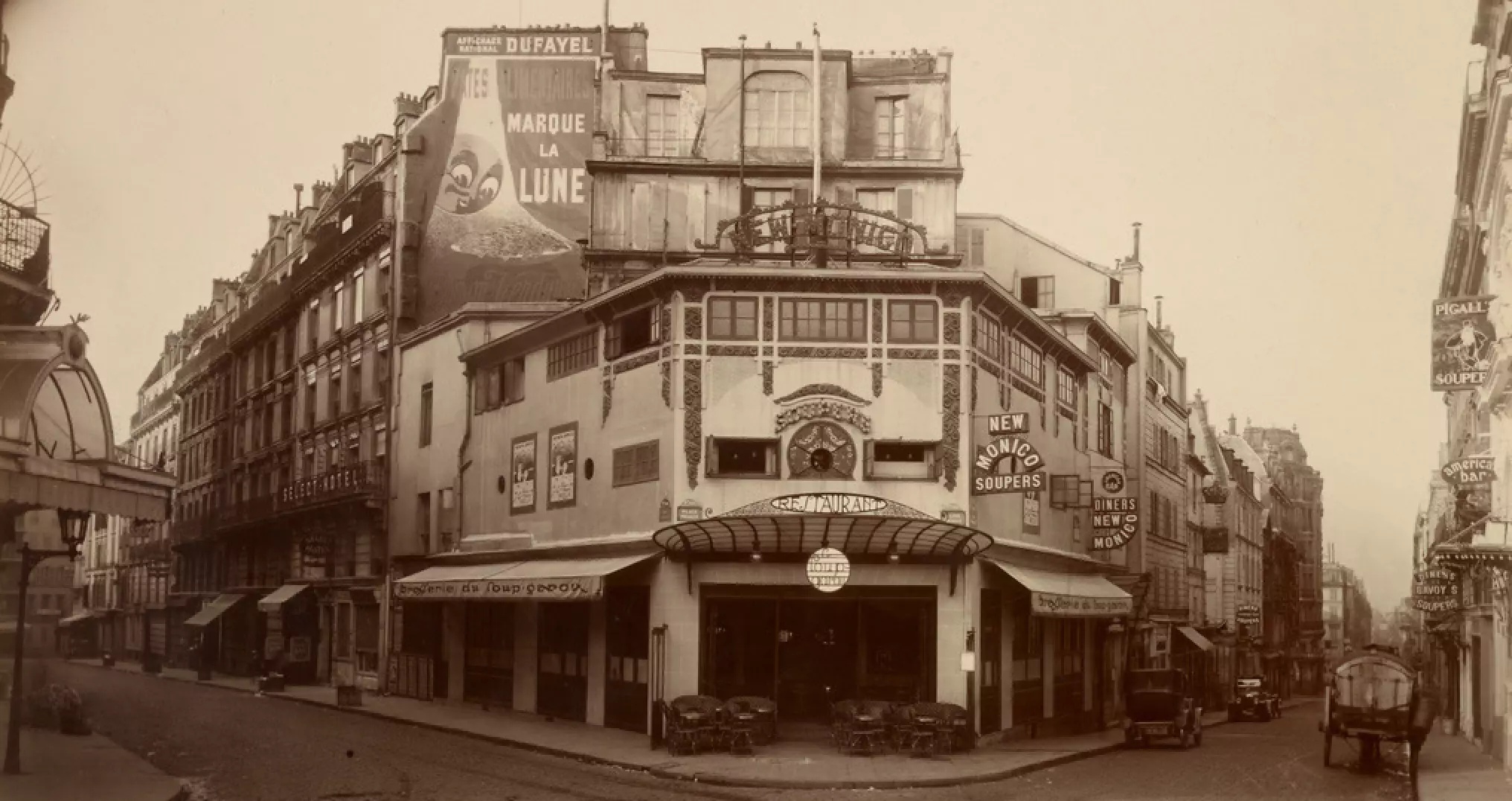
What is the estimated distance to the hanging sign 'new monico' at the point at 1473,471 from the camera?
3016cm

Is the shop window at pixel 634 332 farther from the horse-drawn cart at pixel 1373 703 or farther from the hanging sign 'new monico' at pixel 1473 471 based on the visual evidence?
the hanging sign 'new monico' at pixel 1473 471

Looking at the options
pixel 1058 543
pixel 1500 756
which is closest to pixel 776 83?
pixel 1058 543

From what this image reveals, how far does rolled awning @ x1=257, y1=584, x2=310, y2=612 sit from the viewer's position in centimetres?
5516

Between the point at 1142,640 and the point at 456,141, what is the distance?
29.5 m

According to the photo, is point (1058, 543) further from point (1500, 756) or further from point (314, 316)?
point (314, 316)

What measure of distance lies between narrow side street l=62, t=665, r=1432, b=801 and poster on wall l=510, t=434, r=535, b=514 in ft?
21.5

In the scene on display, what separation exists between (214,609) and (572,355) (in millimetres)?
32013

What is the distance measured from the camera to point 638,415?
3409 centimetres

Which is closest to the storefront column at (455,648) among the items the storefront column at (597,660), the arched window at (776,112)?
the storefront column at (597,660)

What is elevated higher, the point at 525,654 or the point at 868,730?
the point at 525,654

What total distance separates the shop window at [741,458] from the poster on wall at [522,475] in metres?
8.56

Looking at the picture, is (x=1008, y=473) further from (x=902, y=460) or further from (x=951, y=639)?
(x=951, y=639)

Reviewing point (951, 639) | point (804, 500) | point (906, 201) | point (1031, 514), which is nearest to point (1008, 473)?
Answer: point (951, 639)

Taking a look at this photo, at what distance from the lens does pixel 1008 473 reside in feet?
104
